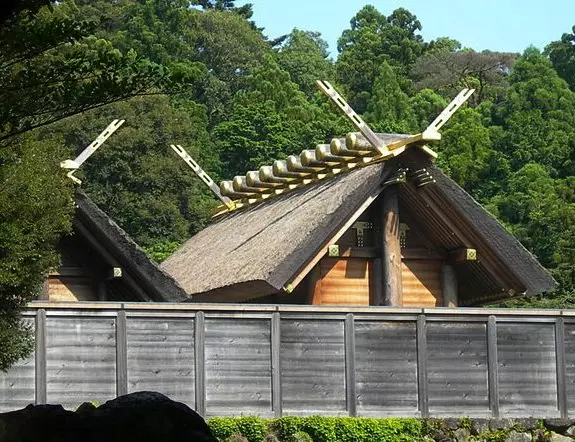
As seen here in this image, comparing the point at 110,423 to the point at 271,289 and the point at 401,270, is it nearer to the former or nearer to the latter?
the point at 271,289

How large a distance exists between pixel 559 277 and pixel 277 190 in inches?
616

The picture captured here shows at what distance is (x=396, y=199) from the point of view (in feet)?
83.4

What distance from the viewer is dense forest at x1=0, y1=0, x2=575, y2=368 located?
62.6 ft

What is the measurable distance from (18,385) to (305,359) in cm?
342

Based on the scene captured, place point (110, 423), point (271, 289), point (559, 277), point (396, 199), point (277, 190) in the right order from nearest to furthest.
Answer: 1. point (110, 423)
2. point (271, 289)
3. point (396, 199)
4. point (277, 190)
5. point (559, 277)

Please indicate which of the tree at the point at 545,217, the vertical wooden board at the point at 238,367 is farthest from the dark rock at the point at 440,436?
the tree at the point at 545,217

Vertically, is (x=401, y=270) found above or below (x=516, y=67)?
below

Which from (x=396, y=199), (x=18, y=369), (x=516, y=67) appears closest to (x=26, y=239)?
(x=18, y=369)

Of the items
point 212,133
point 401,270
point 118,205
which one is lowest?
point 401,270

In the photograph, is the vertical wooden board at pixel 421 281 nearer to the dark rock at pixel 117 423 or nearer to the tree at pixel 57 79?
the tree at pixel 57 79

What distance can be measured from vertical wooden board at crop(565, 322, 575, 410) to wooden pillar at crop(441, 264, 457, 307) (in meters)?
4.05

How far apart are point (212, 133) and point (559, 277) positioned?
75.2ft

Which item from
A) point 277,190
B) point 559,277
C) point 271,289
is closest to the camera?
point 271,289

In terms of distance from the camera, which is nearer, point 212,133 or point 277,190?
point 277,190
